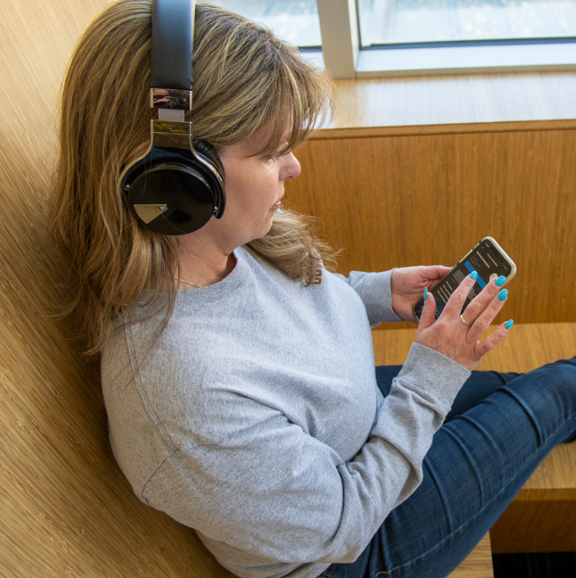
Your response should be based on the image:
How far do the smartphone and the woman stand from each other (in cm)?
7

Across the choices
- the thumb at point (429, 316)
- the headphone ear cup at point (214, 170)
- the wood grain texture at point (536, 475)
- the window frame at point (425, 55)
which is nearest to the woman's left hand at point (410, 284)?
the thumb at point (429, 316)

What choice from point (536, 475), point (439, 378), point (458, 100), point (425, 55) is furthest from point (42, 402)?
point (425, 55)

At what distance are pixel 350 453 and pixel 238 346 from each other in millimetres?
240

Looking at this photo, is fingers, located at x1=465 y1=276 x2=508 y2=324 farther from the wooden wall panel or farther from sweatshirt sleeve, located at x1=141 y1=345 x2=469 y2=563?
the wooden wall panel

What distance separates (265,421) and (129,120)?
1.13 ft

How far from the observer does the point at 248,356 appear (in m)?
0.62

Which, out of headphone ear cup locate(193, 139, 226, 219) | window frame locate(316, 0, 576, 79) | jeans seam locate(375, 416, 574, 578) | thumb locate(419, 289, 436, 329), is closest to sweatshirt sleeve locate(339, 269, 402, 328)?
thumb locate(419, 289, 436, 329)

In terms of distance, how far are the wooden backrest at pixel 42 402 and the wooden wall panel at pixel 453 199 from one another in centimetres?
64

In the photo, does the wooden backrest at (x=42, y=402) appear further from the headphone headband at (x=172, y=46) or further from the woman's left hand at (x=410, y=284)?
the woman's left hand at (x=410, y=284)

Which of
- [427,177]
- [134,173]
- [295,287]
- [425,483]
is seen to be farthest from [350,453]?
[427,177]

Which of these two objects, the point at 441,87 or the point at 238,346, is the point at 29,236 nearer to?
the point at 238,346

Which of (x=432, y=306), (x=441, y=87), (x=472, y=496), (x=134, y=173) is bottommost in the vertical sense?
(x=472, y=496)

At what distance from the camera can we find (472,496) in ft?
2.55

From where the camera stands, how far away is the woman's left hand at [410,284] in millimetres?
952
